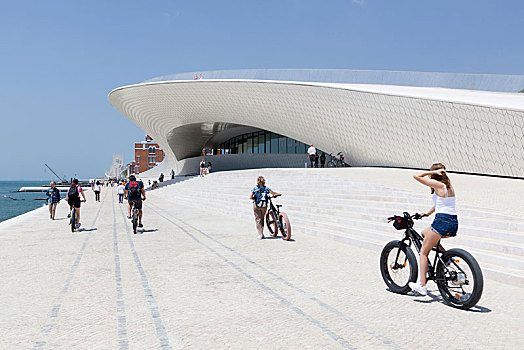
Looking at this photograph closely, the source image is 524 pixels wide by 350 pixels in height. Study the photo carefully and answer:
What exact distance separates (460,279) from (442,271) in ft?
0.70

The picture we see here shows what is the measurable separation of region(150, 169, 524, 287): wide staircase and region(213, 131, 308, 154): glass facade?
51.0 feet

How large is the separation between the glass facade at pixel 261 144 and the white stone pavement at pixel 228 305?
91.6 feet

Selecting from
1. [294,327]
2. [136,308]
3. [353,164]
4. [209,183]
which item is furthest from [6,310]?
[353,164]

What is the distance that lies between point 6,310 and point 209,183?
850 inches

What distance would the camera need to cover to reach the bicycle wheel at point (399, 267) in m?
4.54

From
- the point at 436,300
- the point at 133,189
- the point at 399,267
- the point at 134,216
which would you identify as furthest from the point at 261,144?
the point at 436,300

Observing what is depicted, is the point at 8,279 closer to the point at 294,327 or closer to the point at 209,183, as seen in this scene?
the point at 294,327

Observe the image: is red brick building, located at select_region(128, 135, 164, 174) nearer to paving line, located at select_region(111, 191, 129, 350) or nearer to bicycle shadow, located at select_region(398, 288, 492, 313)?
paving line, located at select_region(111, 191, 129, 350)

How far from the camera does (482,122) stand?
14820 mm

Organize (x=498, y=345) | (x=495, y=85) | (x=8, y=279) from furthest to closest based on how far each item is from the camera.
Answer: (x=495, y=85)
(x=8, y=279)
(x=498, y=345)

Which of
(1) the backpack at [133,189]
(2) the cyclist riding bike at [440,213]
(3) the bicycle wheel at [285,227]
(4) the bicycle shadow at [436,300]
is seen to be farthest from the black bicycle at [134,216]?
(2) the cyclist riding bike at [440,213]

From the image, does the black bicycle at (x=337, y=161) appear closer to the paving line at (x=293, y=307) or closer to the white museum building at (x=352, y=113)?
Answer: the white museum building at (x=352, y=113)

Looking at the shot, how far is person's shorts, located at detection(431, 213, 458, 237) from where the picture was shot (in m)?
4.18

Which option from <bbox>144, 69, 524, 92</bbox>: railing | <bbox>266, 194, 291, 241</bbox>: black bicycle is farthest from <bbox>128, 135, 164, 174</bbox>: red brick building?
<bbox>266, 194, 291, 241</bbox>: black bicycle
